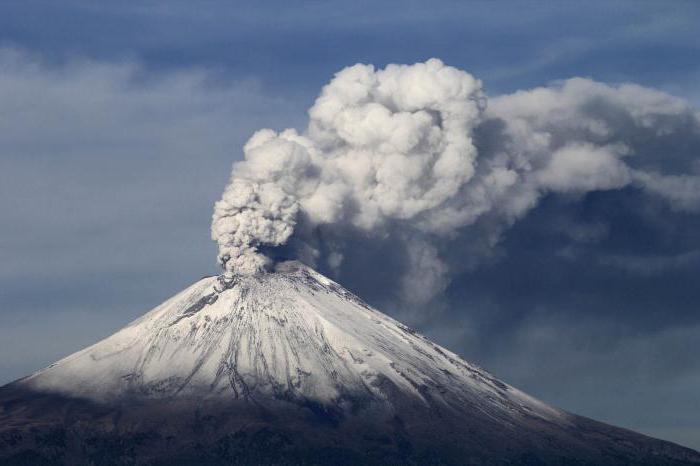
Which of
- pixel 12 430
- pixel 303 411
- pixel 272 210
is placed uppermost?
pixel 272 210

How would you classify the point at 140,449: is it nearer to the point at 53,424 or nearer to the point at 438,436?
the point at 53,424

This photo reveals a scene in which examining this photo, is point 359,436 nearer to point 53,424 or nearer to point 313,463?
point 313,463

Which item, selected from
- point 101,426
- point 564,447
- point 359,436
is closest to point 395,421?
point 359,436

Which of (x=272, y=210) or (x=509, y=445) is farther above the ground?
(x=272, y=210)

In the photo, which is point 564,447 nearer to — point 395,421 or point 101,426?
point 395,421

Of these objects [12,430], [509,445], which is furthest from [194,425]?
[509,445]

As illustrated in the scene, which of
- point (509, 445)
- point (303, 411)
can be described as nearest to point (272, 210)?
point (303, 411)

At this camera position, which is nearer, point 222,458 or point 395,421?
point 222,458
